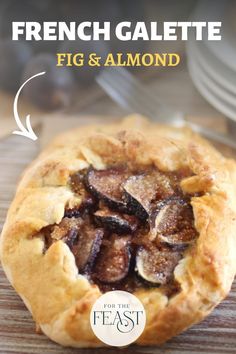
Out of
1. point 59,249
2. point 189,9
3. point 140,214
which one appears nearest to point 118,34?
point 189,9

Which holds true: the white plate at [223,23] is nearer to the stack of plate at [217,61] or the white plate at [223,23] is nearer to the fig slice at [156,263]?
the stack of plate at [217,61]

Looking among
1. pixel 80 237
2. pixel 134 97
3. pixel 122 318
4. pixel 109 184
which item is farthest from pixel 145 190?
pixel 134 97

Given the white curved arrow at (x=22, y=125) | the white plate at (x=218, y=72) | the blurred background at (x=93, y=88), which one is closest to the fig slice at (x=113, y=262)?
the blurred background at (x=93, y=88)

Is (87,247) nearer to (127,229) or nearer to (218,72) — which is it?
(127,229)

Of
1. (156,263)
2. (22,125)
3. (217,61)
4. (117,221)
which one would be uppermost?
(217,61)

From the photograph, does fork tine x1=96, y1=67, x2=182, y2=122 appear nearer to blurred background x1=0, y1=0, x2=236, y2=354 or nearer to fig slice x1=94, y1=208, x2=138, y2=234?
blurred background x1=0, y1=0, x2=236, y2=354
